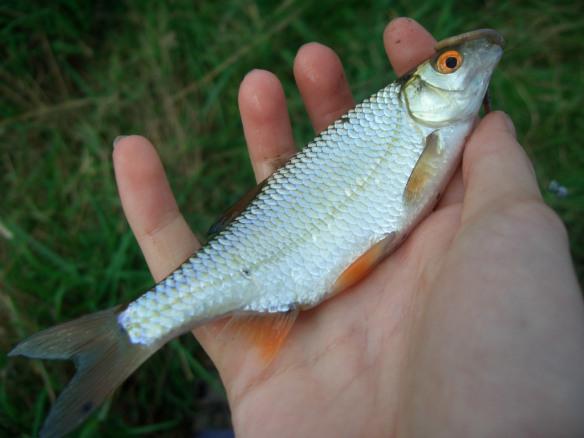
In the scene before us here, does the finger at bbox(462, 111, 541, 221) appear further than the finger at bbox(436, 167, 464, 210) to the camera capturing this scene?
No

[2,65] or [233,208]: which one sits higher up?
[2,65]

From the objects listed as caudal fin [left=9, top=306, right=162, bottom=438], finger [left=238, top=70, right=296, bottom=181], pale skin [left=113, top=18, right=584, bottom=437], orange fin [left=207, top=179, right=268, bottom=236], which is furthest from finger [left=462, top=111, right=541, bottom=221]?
caudal fin [left=9, top=306, right=162, bottom=438]

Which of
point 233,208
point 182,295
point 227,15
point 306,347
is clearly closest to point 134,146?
point 233,208

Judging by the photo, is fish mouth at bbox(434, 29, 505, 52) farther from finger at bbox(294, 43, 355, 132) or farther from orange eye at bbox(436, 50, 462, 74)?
finger at bbox(294, 43, 355, 132)

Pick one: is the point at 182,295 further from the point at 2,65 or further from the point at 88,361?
the point at 2,65

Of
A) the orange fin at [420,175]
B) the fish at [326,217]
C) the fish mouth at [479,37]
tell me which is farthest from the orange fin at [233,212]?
the fish mouth at [479,37]

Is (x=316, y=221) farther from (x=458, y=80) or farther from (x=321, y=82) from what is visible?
(x=321, y=82)
